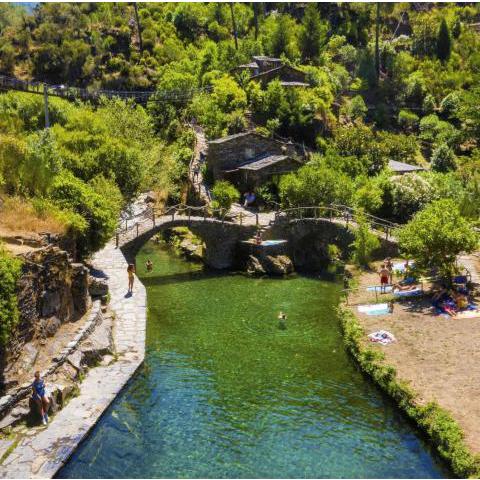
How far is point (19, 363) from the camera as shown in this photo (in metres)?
21.4

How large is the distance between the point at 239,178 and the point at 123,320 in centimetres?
2297

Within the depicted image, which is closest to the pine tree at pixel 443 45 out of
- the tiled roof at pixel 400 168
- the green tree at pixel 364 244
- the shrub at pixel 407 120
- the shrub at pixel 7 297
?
the shrub at pixel 407 120

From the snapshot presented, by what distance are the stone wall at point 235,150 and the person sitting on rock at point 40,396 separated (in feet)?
106

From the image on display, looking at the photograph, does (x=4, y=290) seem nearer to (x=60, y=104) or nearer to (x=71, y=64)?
(x=60, y=104)

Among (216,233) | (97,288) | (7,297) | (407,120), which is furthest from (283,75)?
(7,297)

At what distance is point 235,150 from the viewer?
50.8 metres

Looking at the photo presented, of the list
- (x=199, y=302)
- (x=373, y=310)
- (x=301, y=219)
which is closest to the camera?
(x=373, y=310)

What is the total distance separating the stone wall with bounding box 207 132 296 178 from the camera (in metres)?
50.4

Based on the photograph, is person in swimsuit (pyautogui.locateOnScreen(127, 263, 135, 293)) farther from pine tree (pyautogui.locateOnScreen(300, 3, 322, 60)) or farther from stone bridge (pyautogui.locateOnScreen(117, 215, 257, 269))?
pine tree (pyautogui.locateOnScreen(300, 3, 322, 60))

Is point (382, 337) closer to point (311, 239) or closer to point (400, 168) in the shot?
point (311, 239)

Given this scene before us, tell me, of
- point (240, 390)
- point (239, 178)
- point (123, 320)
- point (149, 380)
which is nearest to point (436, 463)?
point (240, 390)

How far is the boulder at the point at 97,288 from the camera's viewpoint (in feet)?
100

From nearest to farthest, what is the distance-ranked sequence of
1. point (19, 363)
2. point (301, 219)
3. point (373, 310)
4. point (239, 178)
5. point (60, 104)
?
point (19, 363) < point (373, 310) < point (301, 219) < point (239, 178) < point (60, 104)

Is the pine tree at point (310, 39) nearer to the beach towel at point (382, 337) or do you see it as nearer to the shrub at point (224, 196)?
the shrub at point (224, 196)
